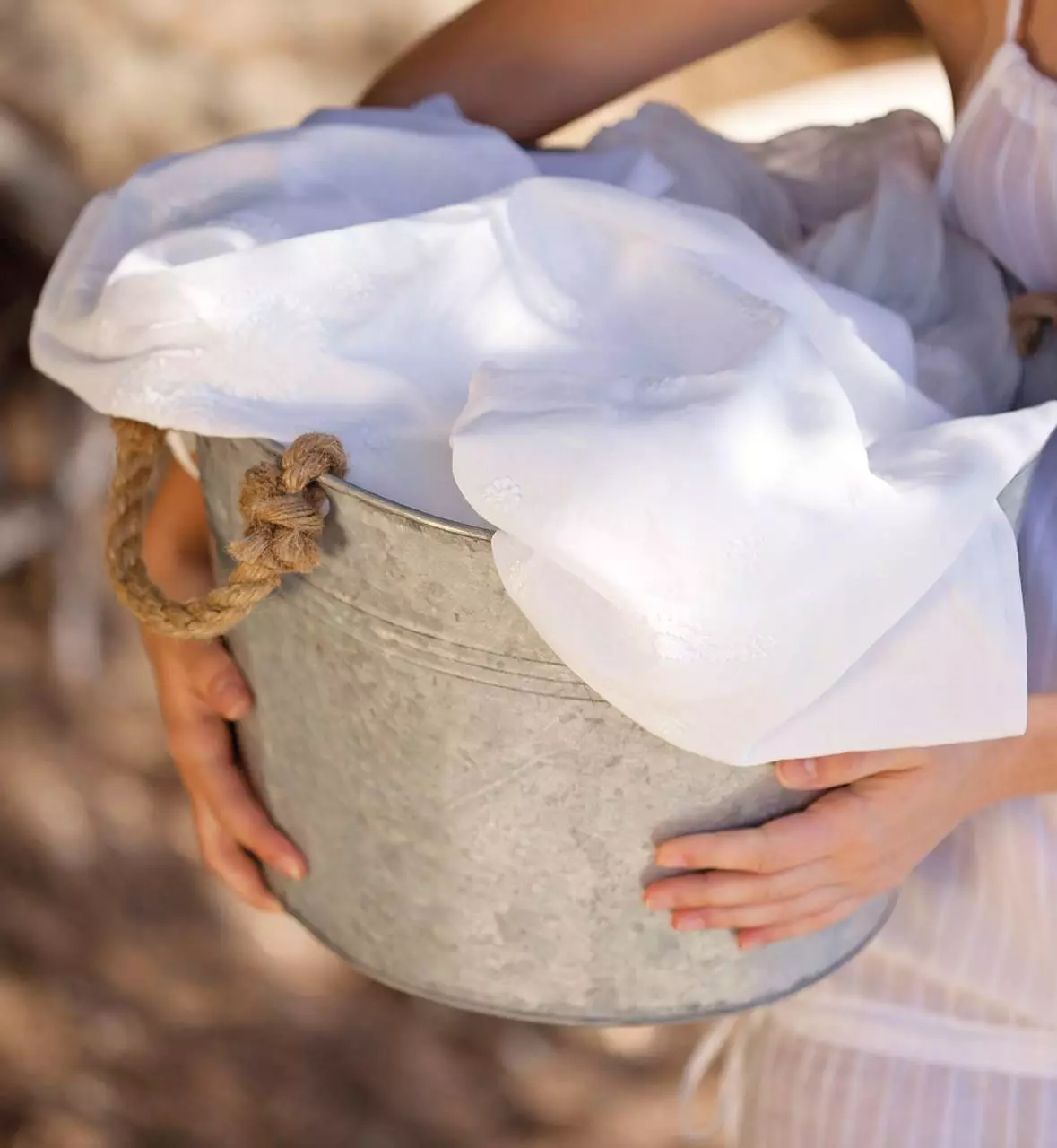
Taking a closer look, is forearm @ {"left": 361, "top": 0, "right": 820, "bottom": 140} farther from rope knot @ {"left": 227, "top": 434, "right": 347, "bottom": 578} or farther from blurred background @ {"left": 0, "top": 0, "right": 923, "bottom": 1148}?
blurred background @ {"left": 0, "top": 0, "right": 923, "bottom": 1148}

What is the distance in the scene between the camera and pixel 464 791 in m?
0.53

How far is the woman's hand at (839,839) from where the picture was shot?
0.55 meters

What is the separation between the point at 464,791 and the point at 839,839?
17 centimetres

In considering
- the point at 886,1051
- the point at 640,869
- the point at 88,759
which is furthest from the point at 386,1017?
the point at 640,869

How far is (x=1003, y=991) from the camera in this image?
73cm

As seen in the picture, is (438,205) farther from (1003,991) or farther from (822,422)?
(1003,991)

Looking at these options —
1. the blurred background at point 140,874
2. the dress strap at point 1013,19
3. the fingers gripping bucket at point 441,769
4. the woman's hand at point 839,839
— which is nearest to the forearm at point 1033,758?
the woman's hand at point 839,839

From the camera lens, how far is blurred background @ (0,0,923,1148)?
1271 mm

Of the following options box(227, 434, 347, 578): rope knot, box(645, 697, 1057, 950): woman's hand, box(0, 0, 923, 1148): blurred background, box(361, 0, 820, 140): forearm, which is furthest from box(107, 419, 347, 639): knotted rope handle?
box(0, 0, 923, 1148): blurred background

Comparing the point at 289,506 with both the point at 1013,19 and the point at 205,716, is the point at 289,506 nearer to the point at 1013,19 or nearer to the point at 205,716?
the point at 205,716

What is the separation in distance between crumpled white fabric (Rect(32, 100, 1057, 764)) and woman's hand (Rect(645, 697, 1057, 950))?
10 centimetres

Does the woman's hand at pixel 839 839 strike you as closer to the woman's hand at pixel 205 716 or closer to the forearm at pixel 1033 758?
the forearm at pixel 1033 758

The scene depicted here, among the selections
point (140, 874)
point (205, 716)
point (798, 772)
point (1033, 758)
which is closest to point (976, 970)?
point (1033, 758)

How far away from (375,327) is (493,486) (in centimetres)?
11
